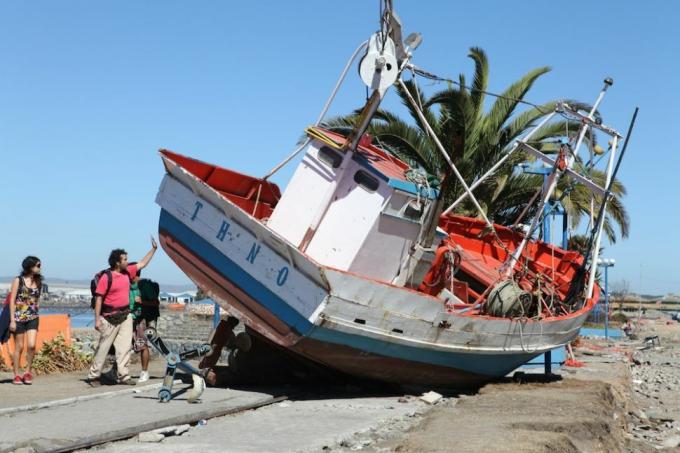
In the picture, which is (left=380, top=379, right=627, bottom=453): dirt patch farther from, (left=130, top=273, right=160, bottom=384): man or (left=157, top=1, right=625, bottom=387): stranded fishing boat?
(left=130, top=273, right=160, bottom=384): man

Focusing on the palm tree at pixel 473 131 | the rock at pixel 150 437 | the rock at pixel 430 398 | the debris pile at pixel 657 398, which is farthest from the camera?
the palm tree at pixel 473 131

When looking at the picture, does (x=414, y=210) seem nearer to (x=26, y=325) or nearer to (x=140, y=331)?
(x=140, y=331)

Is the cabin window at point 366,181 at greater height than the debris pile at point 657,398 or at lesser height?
greater

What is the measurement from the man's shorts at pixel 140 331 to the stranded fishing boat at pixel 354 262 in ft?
3.07

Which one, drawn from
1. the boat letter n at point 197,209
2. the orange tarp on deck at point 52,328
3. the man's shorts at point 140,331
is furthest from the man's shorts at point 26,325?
the orange tarp on deck at point 52,328

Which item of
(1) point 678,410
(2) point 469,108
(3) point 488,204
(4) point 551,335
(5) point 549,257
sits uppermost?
(2) point 469,108

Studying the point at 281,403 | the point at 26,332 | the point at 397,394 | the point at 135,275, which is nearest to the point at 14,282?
the point at 26,332

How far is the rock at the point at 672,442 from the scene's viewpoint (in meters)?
10.7

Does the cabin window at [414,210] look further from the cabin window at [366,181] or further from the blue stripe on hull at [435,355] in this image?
the blue stripe on hull at [435,355]

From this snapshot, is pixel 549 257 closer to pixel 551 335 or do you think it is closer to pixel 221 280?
pixel 551 335

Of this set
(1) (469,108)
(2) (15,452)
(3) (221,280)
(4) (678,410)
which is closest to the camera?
(2) (15,452)

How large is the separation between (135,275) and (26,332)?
1649 mm

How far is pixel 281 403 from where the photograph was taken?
10.9m

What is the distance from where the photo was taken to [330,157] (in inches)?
501
